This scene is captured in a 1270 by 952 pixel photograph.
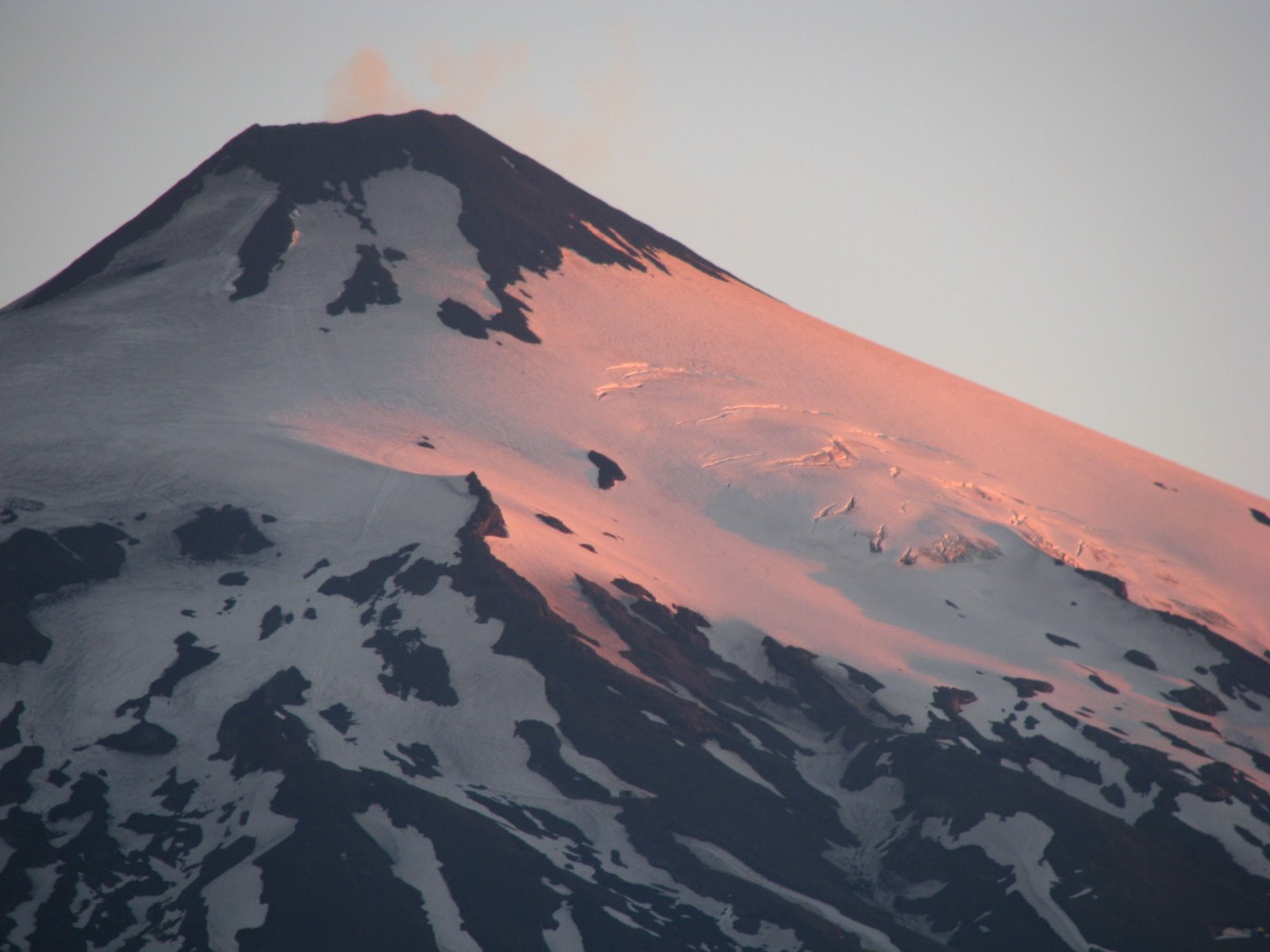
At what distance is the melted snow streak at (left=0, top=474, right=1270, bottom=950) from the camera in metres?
60.7

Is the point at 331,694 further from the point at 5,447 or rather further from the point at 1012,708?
the point at 1012,708

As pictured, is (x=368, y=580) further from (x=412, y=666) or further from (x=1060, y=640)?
(x=1060, y=640)

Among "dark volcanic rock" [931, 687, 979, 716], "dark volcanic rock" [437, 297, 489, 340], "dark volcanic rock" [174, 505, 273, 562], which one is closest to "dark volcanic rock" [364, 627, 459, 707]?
"dark volcanic rock" [174, 505, 273, 562]

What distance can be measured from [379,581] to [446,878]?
20106mm

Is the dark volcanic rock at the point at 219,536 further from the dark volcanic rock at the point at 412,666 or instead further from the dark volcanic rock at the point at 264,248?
the dark volcanic rock at the point at 264,248

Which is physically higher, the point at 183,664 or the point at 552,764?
the point at 552,764

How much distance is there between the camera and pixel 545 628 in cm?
7550

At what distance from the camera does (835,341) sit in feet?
432

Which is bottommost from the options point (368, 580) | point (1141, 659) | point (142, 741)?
point (142, 741)

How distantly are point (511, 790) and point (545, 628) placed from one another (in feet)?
33.3

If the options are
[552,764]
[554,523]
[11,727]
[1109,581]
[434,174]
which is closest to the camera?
[11,727]

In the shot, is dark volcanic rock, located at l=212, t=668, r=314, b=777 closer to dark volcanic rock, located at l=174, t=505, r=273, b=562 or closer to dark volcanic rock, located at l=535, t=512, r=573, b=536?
dark volcanic rock, located at l=174, t=505, r=273, b=562

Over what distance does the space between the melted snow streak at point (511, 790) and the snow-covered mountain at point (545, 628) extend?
19 cm

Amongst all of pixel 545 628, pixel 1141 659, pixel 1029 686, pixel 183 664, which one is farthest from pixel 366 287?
pixel 1141 659
